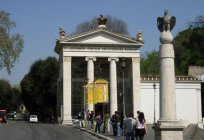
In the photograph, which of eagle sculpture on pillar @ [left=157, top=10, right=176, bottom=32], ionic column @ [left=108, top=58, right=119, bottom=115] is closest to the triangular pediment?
ionic column @ [left=108, top=58, right=119, bottom=115]

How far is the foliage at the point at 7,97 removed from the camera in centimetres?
12288

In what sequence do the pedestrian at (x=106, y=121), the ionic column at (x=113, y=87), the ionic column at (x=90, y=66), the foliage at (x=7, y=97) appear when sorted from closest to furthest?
the pedestrian at (x=106, y=121)
the ionic column at (x=90, y=66)
the ionic column at (x=113, y=87)
the foliage at (x=7, y=97)

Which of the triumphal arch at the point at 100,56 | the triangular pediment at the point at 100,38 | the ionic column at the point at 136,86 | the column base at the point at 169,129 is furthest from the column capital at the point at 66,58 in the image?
the column base at the point at 169,129

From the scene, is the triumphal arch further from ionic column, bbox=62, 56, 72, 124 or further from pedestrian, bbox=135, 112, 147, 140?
pedestrian, bbox=135, 112, 147, 140

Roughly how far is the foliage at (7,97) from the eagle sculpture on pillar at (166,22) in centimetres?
10453

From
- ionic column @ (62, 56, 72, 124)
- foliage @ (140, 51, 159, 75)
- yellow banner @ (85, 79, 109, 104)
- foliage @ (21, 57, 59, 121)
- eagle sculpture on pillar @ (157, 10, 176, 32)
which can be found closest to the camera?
eagle sculpture on pillar @ (157, 10, 176, 32)

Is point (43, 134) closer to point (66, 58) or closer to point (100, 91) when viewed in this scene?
point (100, 91)

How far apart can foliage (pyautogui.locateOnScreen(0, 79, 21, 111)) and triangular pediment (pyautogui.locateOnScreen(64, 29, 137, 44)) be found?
62.0m

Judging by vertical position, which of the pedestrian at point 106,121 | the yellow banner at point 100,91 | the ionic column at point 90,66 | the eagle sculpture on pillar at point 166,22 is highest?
the ionic column at point 90,66

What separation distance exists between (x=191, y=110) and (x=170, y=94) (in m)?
45.5

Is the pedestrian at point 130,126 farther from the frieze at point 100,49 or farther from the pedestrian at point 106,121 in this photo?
the frieze at point 100,49

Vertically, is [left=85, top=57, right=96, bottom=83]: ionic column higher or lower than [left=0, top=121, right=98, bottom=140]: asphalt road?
higher

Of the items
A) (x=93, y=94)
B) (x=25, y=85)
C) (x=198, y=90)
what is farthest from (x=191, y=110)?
(x=25, y=85)

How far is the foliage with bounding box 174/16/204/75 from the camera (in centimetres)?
3894
